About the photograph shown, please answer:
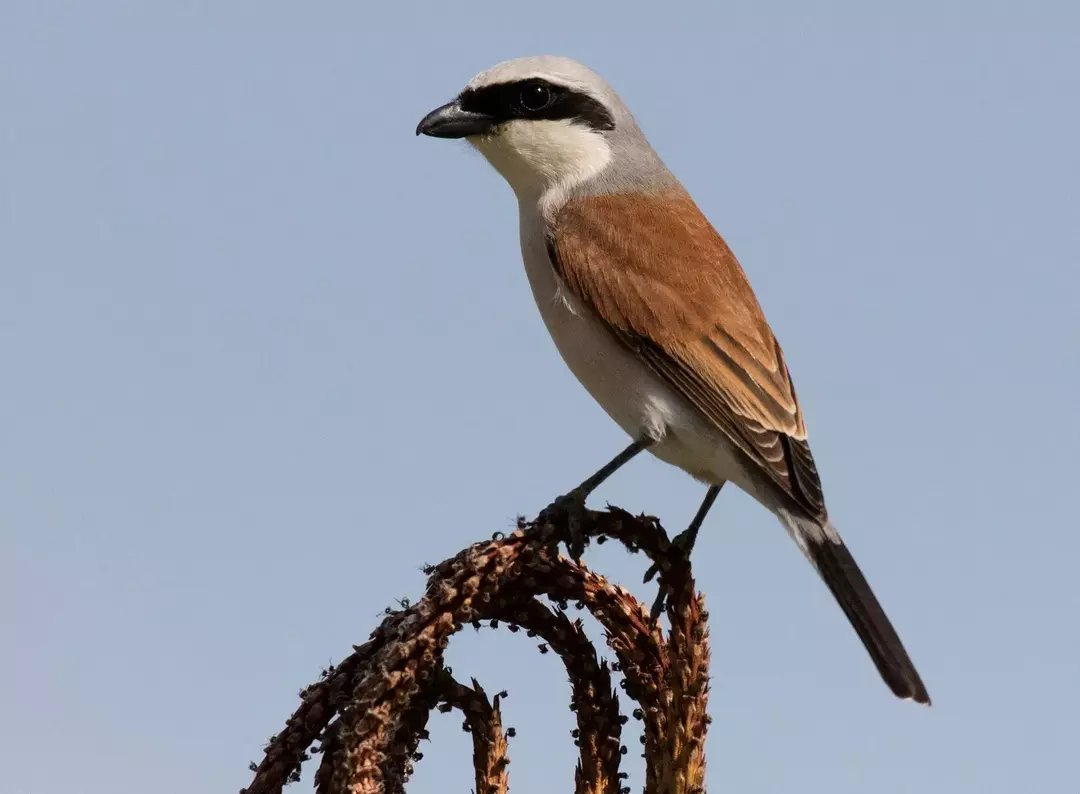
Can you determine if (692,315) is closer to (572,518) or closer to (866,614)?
(866,614)

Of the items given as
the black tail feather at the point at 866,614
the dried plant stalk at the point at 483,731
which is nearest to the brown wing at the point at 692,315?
the black tail feather at the point at 866,614

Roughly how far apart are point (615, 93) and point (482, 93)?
540mm

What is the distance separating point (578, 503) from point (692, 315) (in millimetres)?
1032

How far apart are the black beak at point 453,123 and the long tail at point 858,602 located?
66.0 inches

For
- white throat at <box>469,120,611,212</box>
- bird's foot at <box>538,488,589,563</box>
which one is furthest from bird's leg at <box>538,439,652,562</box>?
white throat at <box>469,120,611,212</box>

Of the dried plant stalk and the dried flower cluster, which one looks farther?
the dried plant stalk

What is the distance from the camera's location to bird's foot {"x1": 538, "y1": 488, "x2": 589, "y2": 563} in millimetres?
2803

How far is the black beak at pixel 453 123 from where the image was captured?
14.0 feet

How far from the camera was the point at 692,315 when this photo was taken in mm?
3855

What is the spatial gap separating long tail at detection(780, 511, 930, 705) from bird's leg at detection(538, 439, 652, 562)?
0.47 m

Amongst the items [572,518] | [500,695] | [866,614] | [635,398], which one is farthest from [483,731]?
[635,398]

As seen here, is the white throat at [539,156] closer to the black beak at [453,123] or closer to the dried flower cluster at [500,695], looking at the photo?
the black beak at [453,123]

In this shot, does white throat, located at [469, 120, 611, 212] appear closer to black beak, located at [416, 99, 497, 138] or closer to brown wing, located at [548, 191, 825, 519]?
black beak, located at [416, 99, 497, 138]

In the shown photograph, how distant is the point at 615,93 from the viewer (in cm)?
458
